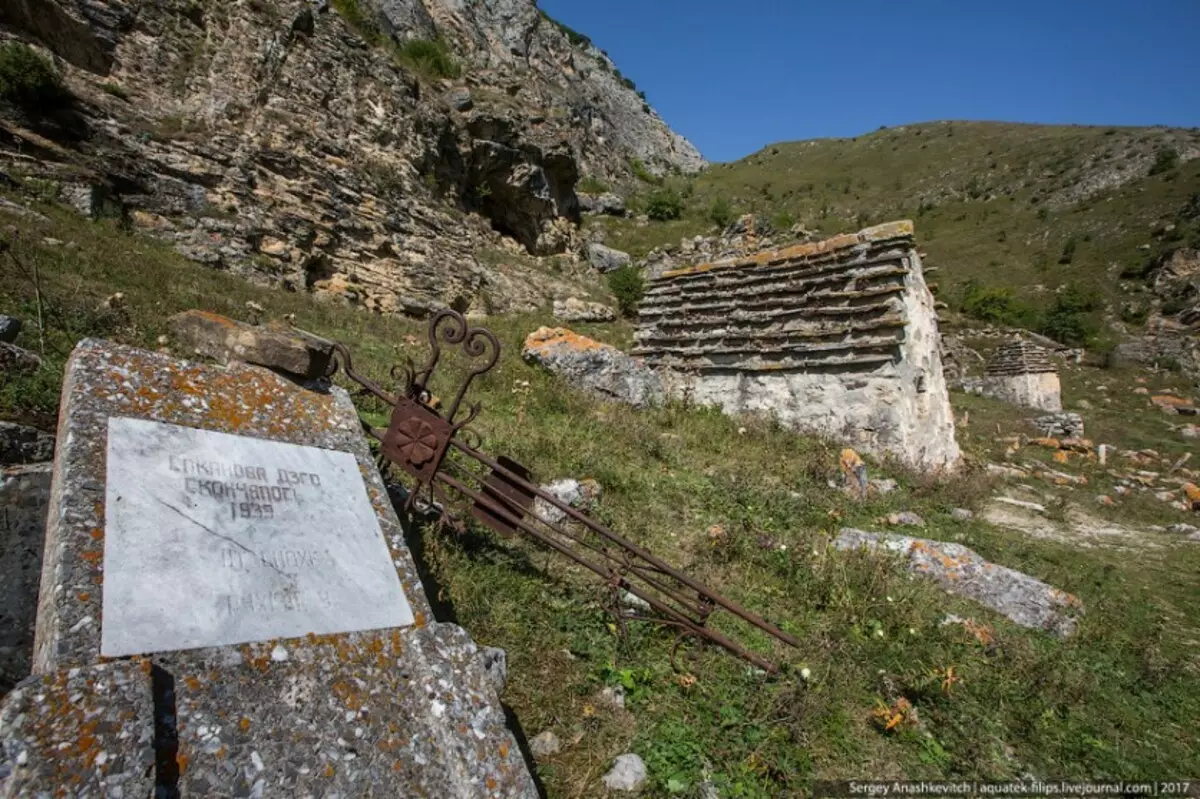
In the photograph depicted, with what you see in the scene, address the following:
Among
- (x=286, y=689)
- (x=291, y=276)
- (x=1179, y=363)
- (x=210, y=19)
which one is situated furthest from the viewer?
(x=1179, y=363)

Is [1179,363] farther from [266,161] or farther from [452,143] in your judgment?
[266,161]

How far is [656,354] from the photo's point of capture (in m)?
11.0

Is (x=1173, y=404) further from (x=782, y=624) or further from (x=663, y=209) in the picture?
(x=782, y=624)

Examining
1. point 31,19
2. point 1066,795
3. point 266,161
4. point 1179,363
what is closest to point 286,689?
point 1066,795

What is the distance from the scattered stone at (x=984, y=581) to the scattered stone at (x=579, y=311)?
13523mm

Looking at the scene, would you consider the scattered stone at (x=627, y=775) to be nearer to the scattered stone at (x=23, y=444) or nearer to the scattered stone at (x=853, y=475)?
the scattered stone at (x=23, y=444)

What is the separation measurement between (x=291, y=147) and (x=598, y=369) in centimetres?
1197

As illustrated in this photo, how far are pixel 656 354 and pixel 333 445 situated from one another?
28.2 ft

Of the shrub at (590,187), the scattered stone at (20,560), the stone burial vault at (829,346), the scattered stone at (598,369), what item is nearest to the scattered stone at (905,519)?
the stone burial vault at (829,346)

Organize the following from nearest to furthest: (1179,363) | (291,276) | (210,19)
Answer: (291,276), (210,19), (1179,363)

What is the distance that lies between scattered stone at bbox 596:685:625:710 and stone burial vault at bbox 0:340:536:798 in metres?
0.96

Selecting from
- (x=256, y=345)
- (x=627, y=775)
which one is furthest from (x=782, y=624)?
(x=256, y=345)

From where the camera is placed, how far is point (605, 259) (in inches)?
1091

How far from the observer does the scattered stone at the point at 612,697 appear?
2.99 m
